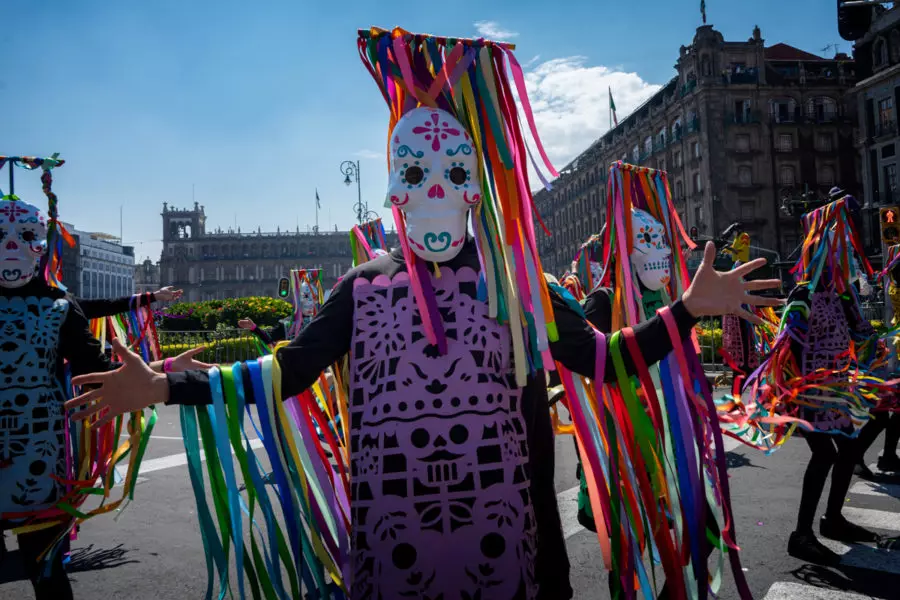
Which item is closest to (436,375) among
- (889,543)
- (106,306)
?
(106,306)

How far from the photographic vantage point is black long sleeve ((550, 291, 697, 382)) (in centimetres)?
217

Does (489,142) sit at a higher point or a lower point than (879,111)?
lower

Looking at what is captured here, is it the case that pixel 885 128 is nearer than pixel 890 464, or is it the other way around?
pixel 890 464

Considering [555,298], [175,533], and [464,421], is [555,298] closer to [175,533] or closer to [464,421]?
[464,421]

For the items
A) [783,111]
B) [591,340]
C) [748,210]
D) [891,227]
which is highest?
[783,111]

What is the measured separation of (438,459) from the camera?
6.62 feet

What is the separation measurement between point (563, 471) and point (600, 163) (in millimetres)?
54206

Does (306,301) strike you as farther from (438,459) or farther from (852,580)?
(438,459)

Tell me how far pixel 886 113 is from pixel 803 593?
3818 cm

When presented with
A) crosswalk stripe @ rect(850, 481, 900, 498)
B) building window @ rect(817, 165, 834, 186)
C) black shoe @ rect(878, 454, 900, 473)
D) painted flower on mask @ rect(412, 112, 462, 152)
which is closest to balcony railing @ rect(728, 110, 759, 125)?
building window @ rect(817, 165, 834, 186)

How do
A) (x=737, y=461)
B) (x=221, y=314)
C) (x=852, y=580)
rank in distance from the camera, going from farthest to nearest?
(x=221, y=314) → (x=737, y=461) → (x=852, y=580)

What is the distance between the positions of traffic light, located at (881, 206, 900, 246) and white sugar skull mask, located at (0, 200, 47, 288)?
9665 mm

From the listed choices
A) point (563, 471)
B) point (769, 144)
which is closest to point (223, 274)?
point (769, 144)

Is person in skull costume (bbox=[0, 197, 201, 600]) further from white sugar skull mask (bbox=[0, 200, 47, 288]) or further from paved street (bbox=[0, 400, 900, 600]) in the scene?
paved street (bbox=[0, 400, 900, 600])
